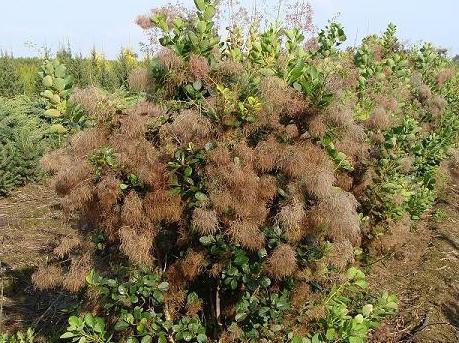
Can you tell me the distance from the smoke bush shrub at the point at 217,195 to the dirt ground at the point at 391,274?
0.64 metres

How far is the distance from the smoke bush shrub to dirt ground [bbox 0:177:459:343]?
2.10 ft

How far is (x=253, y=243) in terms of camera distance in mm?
2182

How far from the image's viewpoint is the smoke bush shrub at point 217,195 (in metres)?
2.17

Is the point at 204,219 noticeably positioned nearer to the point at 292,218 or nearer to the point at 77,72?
the point at 292,218

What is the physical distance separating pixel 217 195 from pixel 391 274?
3.00 meters

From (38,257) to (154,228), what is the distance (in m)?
2.99

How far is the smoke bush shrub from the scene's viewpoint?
7.11 ft

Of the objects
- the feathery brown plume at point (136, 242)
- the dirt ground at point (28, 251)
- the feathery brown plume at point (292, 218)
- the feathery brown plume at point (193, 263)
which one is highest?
the feathery brown plume at point (292, 218)

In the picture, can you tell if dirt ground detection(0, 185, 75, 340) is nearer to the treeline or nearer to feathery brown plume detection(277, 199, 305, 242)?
feathery brown plume detection(277, 199, 305, 242)

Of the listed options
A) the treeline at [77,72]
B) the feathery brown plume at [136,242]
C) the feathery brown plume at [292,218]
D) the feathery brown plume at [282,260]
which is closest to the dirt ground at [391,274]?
the feathery brown plume at [136,242]

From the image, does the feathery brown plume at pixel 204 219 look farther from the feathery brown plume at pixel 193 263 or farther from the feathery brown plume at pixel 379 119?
the feathery brown plume at pixel 379 119

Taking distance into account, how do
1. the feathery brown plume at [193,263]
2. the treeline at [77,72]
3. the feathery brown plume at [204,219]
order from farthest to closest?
1. the treeline at [77,72]
2. the feathery brown plume at [193,263]
3. the feathery brown plume at [204,219]

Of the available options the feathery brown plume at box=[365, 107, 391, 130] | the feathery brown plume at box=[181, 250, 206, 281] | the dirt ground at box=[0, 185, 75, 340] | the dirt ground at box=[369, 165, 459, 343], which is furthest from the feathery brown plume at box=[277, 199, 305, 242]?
the feathery brown plume at box=[365, 107, 391, 130]

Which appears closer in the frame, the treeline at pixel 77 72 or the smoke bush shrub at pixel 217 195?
the smoke bush shrub at pixel 217 195
